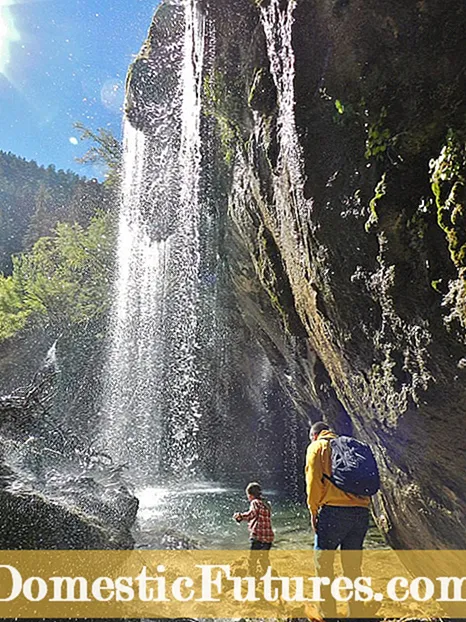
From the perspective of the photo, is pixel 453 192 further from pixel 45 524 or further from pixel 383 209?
pixel 45 524

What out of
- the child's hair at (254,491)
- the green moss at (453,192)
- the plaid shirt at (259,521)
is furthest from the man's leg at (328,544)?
the green moss at (453,192)

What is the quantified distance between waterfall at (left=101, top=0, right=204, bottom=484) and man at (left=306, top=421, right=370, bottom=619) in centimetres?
838

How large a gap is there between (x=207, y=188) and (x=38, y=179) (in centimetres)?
5016

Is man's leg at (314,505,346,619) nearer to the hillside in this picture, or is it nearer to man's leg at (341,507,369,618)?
man's leg at (341,507,369,618)

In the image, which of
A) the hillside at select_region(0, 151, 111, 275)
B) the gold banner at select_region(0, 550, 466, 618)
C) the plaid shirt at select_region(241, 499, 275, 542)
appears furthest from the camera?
the hillside at select_region(0, 151, 111, 275)

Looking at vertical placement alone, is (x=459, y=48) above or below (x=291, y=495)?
above

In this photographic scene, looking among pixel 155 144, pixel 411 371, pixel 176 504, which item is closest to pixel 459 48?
pixel 411 371

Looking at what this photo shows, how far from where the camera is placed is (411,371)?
360cm

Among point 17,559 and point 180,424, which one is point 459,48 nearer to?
point 17,559

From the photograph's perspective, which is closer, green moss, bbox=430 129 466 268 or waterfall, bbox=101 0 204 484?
green moss, bbox=430 129 466 268

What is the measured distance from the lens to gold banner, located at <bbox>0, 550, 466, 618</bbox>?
4.13 m

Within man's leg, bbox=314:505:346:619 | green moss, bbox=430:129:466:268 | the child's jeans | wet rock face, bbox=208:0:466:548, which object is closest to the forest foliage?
the child's jeans

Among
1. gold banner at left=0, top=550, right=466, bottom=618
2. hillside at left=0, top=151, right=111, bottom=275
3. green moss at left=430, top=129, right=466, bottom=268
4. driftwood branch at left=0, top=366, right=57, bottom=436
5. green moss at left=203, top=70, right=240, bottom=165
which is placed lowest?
gold banner at left=0, top=550, right=466, bottom=618

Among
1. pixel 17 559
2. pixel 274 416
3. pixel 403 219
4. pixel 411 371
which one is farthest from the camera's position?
pixel 274 416
